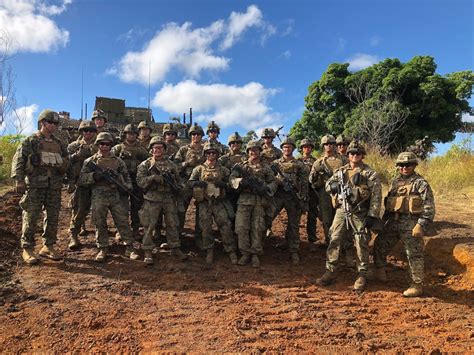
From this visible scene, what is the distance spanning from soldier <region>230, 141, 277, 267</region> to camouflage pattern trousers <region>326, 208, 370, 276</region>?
126cm

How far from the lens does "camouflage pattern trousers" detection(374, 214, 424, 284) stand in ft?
16.9

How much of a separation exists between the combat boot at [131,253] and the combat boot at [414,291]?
13.6 feet

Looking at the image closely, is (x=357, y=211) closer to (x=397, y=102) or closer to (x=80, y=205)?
(x=80, y=205)

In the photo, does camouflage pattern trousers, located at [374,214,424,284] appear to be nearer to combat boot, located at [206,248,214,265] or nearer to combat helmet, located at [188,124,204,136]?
combat boot, located at [206,248,214,265]

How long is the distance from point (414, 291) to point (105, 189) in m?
4.93

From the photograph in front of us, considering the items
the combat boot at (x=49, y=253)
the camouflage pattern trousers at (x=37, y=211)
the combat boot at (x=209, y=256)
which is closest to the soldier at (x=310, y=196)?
the combat boot at (x=209, y=256)

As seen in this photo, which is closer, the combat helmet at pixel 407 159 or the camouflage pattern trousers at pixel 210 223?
the combat helmet at pixel 407 159

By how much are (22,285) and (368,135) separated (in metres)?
14.2

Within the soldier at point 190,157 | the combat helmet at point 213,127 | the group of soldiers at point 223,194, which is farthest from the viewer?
the combat helmet at point 213,127

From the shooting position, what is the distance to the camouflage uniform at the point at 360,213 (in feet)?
17.5

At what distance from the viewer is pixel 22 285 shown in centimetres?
483

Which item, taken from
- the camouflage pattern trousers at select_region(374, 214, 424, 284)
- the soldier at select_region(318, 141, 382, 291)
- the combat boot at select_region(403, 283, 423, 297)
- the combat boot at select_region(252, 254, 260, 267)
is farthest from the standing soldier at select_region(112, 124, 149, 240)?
the combat boot at select_region(403, 283, 423, 297)

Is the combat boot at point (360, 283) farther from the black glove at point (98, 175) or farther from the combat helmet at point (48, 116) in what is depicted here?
the combat helmet at point (48, 116)

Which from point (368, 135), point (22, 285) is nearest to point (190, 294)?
point (22, 285)
